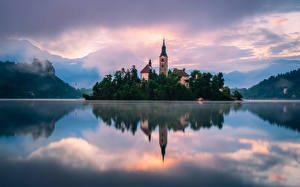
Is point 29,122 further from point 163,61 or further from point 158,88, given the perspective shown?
point 163,61

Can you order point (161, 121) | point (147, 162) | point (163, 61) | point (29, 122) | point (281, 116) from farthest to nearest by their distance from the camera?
1. point (163, 61)
2. point (281, 116)
3. point (161, 121)
4. point (29, 122)
5. point (147, 162)

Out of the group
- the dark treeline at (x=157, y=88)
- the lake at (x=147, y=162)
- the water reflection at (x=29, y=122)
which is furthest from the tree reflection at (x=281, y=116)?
the dark treeline at (x=157, y=88)

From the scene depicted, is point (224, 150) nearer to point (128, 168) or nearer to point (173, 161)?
point (173, 161)

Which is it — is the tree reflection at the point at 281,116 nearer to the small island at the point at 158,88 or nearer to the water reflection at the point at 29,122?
the water reflection at the point at 29,122

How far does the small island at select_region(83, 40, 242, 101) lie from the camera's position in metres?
104

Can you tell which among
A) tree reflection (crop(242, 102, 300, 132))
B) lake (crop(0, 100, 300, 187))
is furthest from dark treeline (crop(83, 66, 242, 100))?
lake (crop(0, 100, 300, 187))

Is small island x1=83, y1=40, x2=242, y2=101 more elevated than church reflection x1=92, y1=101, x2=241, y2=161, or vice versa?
small island x1=83, y1=40, x2=242, y2=101

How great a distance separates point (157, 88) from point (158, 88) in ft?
1.43

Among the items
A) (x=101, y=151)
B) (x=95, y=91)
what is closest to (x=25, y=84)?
(x=95, y=91)

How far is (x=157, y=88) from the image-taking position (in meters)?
104

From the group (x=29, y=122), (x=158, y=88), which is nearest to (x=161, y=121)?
(x=29, y=122)

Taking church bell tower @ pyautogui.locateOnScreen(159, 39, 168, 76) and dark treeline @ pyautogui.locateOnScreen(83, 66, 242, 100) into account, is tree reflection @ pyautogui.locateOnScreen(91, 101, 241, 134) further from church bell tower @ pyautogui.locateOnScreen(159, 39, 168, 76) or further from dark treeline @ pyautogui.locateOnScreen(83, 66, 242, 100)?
church bell tower @ pyautogui.locateOnScreen(159, 39, 168, 76)

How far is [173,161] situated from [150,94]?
97261 millimetres

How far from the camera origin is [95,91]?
11000cm
